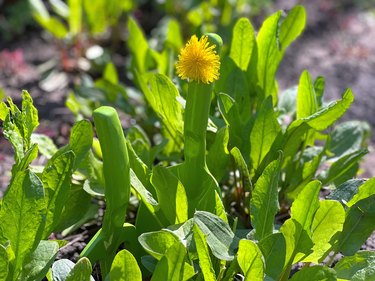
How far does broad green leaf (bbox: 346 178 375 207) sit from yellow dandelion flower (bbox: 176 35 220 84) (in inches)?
18.9

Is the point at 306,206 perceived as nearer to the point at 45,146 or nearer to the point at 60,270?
the point at 60,270

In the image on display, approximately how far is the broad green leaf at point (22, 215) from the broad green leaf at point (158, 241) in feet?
0.82

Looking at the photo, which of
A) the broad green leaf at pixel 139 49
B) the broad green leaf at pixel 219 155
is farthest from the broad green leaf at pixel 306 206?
Answer: the broad green leaf at pixel 139 49

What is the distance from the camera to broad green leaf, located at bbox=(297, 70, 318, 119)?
2.16 metres

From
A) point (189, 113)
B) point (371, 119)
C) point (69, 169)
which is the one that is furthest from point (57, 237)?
point (371, 119)

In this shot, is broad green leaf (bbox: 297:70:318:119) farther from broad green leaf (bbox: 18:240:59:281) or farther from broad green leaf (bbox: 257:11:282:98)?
broad green leaf (bbox: 18:240:59:281)

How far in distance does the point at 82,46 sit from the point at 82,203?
205 cm

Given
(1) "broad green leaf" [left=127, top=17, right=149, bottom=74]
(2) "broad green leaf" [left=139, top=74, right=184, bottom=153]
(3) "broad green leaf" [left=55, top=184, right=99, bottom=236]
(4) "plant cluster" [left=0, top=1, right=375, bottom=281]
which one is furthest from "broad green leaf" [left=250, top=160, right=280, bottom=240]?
(1) "broad green leaf" [left=127, top=17, right=149, bottom=74]

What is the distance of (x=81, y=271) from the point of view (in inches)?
61.4

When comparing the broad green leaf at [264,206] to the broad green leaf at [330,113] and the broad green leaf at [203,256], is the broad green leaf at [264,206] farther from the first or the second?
the broad green leaf at [330,113]

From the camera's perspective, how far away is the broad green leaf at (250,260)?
1.54 metres

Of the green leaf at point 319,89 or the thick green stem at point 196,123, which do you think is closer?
the thick green stem at point 196,123

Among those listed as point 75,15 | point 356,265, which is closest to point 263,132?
point 356,265

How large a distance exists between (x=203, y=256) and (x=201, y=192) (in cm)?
32
